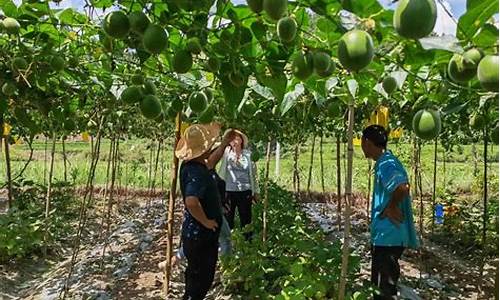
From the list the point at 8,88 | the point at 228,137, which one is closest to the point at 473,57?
the point at 8,88

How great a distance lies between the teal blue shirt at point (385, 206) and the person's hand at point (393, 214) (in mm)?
19

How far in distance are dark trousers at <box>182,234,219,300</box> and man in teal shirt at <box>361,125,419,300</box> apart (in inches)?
39.7

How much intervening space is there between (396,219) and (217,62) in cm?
223

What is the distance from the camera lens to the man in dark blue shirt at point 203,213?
3.49m

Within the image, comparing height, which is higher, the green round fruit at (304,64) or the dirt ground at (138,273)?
the green round fruit at (304,64)

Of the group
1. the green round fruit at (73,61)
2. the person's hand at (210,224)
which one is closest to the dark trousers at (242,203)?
the person's hand at (210,224)

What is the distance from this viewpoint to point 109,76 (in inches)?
114

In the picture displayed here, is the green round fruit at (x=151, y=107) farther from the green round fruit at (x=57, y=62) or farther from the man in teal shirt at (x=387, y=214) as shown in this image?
the man in teal shirt at (x=387, y=214)

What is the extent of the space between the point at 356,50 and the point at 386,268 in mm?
2714

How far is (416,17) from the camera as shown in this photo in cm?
94

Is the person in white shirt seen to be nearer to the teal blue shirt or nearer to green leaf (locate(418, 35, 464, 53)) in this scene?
the teal blue shirt

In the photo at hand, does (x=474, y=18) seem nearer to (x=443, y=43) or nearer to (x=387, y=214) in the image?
(x=443, y=43)

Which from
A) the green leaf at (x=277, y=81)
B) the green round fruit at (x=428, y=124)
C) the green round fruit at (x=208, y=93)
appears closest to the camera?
the green round fruit at (x=428, y=124)

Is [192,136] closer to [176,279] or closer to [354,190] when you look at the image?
[176,279]
